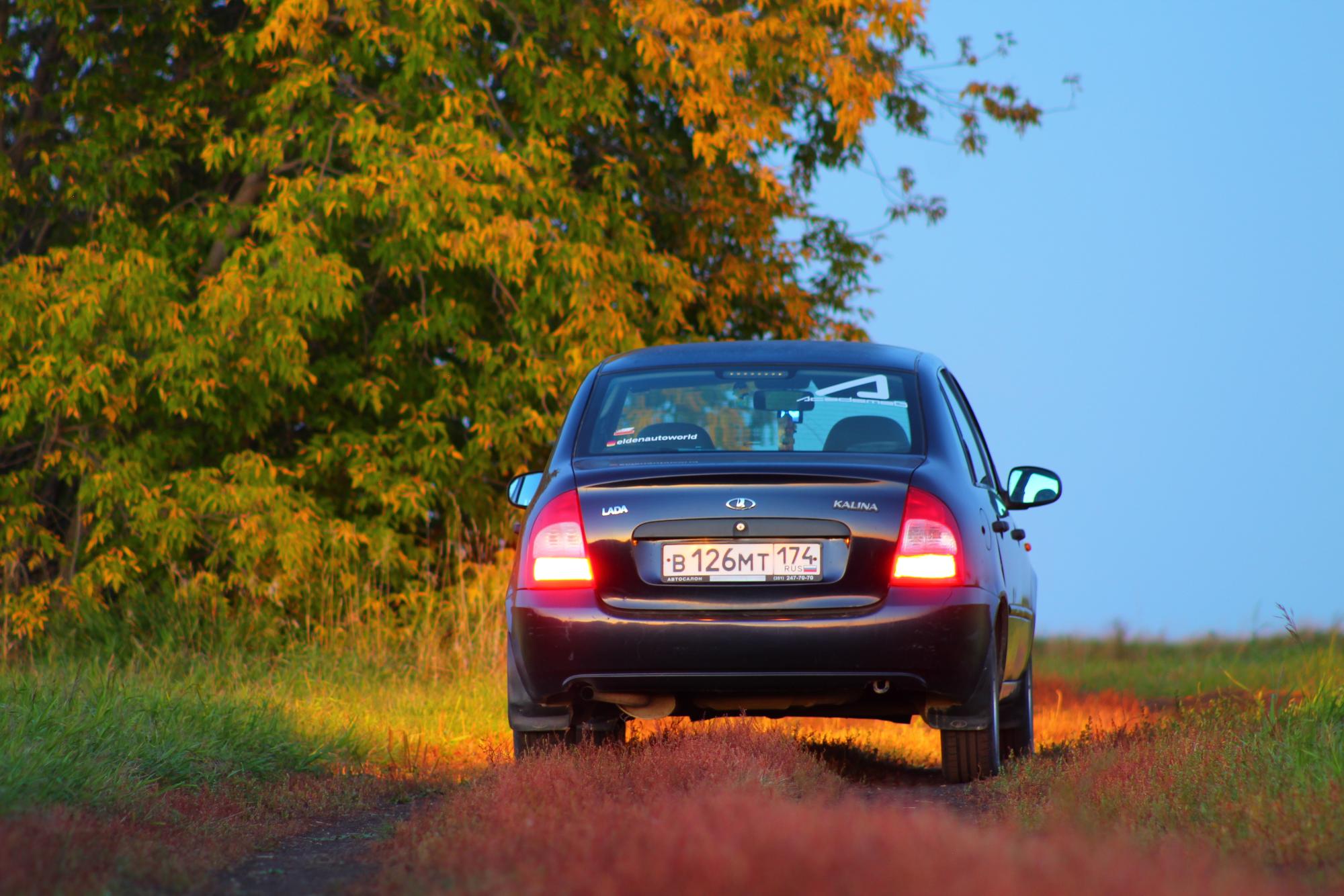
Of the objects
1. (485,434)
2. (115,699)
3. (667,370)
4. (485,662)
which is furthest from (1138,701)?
(115,699)

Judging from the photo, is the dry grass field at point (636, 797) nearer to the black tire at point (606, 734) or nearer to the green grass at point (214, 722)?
the green grass at point (214, 722)

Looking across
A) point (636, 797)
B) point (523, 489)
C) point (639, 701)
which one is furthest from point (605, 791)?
point (523, 489)

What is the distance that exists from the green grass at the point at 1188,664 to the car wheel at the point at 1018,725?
8.35 ft

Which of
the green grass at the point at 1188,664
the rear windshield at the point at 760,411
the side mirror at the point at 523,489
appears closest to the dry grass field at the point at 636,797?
the side mirror at the point at 523,489

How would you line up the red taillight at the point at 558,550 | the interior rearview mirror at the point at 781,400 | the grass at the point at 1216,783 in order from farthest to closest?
1. the interior rearview mirror at the point at 781,400
2. the red taillight at the point at 558,550
3. the grass at the point at 1216,783

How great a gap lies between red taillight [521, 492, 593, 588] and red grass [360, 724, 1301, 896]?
94cm

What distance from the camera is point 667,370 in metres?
6.86

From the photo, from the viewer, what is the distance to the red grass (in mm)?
3254

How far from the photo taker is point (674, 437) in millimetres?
6461

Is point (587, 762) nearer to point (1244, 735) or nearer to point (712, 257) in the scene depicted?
point (1244, 735)

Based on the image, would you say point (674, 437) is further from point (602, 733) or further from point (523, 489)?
point (602, 733)

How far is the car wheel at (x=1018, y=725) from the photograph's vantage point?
771 cm

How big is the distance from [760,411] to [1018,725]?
2.34m

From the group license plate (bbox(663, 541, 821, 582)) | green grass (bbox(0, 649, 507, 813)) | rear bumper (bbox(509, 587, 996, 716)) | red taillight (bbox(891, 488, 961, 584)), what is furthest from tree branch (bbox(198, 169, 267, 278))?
red taillight (bbox(891, 488, 961, 584))
